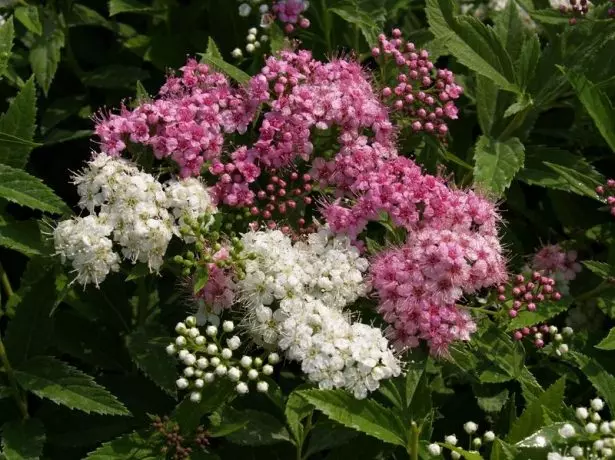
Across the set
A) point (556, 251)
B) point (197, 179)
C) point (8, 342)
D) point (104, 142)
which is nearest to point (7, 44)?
point (104, 142)

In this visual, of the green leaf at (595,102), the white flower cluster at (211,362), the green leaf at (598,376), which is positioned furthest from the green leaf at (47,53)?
the green leaf at (598,376)

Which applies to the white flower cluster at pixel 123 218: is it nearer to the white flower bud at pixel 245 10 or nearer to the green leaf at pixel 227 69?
the green leaf at pixel 227 69

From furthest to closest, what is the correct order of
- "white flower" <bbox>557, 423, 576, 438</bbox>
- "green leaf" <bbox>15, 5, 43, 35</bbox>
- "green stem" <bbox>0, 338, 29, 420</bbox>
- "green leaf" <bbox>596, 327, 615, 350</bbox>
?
"green leaf" <bbox>15, 5, 43, 35</bbox>
"green stem" <bbox>0, 338, 29, 420</bbox>
"green leaf" <bbox>596, 327, 615, 350</bbox>
"white flower" <bbox>557, 423, 576, 438</bbox>

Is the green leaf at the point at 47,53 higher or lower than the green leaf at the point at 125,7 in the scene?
lower

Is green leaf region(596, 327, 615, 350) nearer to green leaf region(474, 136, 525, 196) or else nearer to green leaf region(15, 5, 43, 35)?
green leaf region(474, 136, 525, 196)

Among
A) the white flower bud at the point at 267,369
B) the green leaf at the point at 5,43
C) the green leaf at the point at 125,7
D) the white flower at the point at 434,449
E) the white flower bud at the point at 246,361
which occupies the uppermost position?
the green leaf at the point at 5,43

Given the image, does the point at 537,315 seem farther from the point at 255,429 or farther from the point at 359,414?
the point at 255,429

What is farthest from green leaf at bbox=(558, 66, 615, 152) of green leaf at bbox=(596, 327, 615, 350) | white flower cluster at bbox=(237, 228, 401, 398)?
white flower cluster at bbox=(237, 228, 401, 398)
